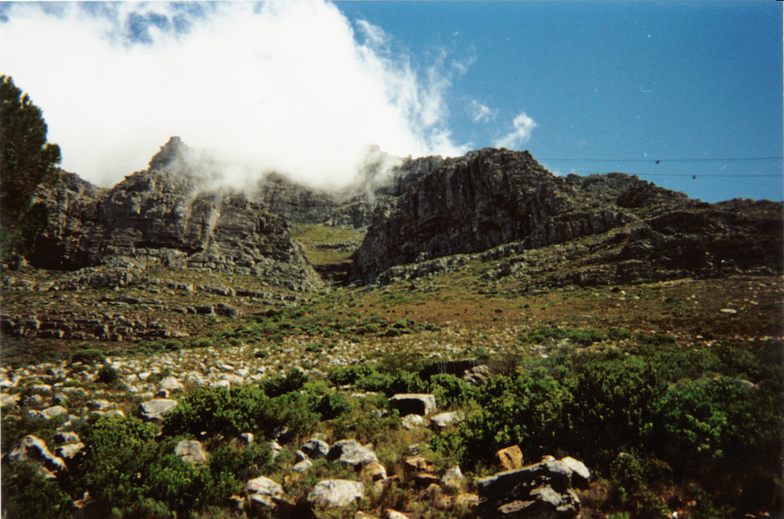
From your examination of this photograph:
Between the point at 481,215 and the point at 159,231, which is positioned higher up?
the point at 481,215

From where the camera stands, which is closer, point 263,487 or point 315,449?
point 263,487

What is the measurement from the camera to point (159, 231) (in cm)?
6284

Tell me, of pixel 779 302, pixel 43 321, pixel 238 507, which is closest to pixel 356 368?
pixel 238 507

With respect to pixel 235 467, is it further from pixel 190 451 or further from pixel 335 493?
pixel 335 493

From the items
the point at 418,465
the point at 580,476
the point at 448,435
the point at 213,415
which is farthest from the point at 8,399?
the point at 580,476

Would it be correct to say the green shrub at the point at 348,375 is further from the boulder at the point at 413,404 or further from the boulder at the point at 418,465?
the boulder at the point at 418,465

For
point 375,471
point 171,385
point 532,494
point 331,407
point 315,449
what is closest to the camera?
point 532,494

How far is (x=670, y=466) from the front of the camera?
438cm

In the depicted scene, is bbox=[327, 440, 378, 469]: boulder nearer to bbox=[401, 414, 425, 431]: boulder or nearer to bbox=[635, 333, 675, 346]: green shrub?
bbox=[401, 414, 425, 431]: boulder

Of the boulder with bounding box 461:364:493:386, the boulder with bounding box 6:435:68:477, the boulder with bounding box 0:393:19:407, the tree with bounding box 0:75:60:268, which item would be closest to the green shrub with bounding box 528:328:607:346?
the boulder with bounding box 461:364:493:386

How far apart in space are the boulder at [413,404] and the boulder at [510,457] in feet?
9.72

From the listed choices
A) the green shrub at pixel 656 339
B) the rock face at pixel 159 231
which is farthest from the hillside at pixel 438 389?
the rock face at pixel 159 231

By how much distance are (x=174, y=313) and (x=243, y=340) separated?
17.3 metres

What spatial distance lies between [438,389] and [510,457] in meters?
4.19
